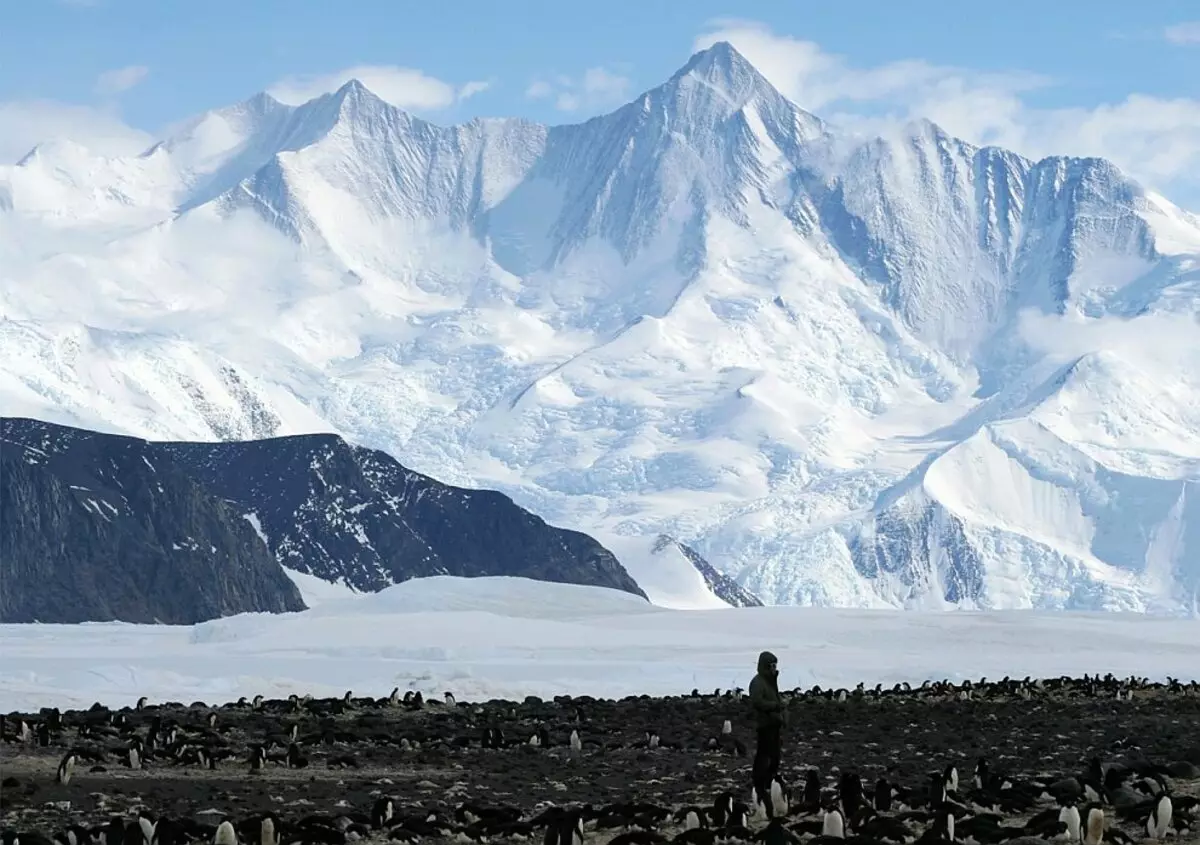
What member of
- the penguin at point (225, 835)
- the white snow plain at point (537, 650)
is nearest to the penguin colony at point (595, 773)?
the penguin at point (225, 835)

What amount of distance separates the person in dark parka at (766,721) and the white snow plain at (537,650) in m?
17.9

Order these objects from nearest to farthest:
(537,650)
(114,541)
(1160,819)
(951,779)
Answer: (1160,819) < (951,779) < (537,650) < (114,541)

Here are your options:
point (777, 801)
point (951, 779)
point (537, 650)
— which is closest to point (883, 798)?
point (777, 801)

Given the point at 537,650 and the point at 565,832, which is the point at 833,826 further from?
the point at 537,650

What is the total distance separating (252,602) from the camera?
7387 inches

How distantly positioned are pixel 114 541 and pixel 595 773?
16709cm

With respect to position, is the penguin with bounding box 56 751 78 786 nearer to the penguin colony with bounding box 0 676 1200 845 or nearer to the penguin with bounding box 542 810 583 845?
the penguin colony with bounding box 0 676 1200 845

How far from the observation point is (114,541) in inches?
7274

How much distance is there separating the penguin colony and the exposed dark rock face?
5638 inches

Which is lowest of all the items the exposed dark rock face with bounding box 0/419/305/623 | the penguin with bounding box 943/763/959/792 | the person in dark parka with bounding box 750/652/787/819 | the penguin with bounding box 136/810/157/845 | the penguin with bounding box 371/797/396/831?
the penguin with bounding box 136/810/157/845

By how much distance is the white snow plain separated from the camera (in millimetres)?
42688

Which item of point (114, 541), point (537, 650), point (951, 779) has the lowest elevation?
point (951, 779)

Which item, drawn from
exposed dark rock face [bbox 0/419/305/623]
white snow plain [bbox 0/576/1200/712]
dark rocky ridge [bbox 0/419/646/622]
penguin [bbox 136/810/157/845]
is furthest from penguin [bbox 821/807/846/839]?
exposed dark rock face [bbox 0/419/305/623]

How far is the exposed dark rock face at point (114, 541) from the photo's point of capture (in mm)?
176750
